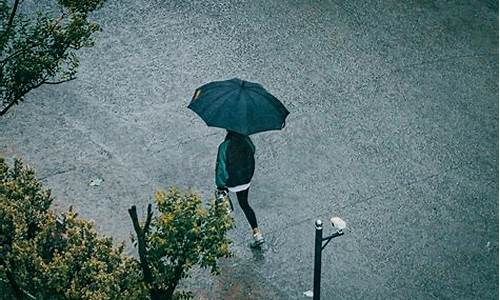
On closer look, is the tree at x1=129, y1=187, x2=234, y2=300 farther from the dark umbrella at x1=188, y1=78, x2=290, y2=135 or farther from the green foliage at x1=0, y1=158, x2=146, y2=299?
the dark umbrella at x1=188, y1=78, x2=290, y2=135

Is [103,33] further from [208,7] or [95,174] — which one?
[95,174]

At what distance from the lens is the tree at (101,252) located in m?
7.29

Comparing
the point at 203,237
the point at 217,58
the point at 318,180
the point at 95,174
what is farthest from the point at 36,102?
the point at 203,237

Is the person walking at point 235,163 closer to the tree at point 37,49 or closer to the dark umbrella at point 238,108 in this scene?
the dark umbrella at point 238,108

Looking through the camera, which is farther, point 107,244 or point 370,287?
point 370,287

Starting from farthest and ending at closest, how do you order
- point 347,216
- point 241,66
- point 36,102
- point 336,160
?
point 241,66 → point 36,102 → point 336,160 → point 347,216

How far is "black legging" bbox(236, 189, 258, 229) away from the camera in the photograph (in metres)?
9.63

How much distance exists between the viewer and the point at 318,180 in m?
11.0

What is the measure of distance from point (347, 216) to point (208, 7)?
17.9 ft

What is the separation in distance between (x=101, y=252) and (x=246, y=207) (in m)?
2.56

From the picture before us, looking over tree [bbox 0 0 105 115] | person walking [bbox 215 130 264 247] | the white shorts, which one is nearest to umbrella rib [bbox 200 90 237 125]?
person walking [bbox 215 130 264 247]

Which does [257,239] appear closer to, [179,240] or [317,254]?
[317,254]

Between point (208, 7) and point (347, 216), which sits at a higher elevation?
point (208, 7)

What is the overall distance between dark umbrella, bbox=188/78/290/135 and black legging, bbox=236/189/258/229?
3.05 ft
